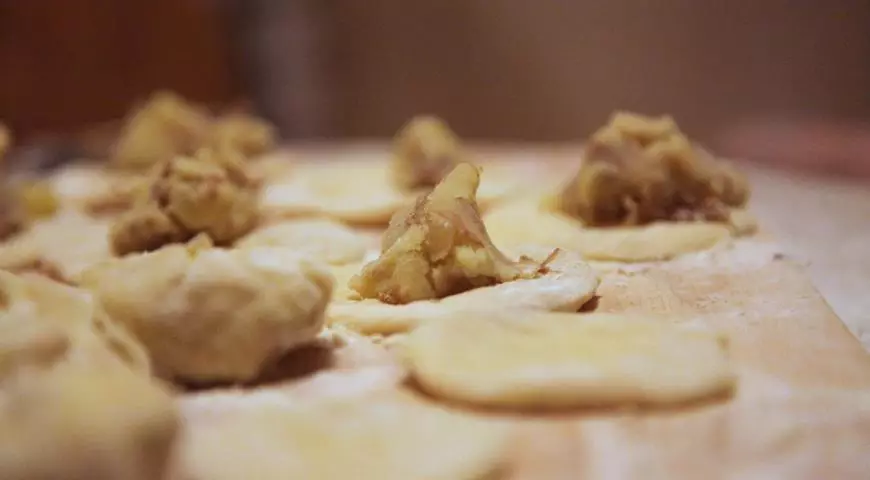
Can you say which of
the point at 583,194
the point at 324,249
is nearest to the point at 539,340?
the point at 324,249

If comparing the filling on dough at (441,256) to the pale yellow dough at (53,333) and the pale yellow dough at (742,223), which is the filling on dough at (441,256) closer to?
the pale yellow dough at (53,333)

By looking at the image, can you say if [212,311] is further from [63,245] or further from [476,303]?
[63,245]

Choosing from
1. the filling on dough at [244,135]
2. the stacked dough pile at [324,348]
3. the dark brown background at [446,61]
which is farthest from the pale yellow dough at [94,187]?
the dark brown background at [446,61]

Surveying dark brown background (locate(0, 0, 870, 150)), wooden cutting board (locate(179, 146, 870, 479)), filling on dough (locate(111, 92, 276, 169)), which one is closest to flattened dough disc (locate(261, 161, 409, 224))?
filling on dough (locate(111, 92, 276, 169))

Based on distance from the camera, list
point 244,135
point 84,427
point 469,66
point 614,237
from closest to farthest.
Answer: point 84,427
point 614,237
point 244,135
point 469,66

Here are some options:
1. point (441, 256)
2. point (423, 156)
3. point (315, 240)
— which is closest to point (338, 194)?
point (423, 156)

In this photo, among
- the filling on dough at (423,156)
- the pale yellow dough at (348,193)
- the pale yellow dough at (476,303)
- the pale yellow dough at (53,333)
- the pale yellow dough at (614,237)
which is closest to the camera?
the pale yellow dough at (53,333)

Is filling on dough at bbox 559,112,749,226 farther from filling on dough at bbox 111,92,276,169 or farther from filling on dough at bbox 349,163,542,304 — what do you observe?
filling on dough at bbox 111,92,276,169
